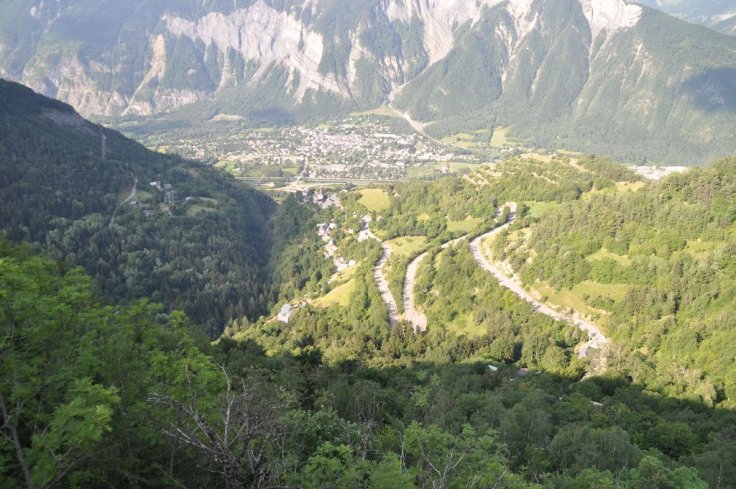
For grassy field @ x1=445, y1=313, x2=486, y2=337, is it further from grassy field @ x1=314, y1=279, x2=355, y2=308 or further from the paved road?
grassy field @ x1=314, y1=279, x2=355, y2=308

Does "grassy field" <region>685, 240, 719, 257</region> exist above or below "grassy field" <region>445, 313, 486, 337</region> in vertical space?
above

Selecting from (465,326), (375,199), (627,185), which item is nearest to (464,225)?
(375,199)

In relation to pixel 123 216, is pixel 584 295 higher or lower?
lower

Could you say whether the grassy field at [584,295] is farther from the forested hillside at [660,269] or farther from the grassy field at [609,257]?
the grassy field at [609,257]

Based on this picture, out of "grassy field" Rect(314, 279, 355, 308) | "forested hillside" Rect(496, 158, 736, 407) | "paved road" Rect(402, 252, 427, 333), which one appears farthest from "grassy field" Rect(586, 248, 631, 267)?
"grassy field" Rect(314, 279, 355, 308)

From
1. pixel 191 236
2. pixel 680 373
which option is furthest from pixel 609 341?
pixel 191 236

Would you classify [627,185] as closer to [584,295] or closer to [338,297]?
[584,295]

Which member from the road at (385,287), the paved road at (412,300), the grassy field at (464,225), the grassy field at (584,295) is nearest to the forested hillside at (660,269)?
the grassy field at (584,295)
